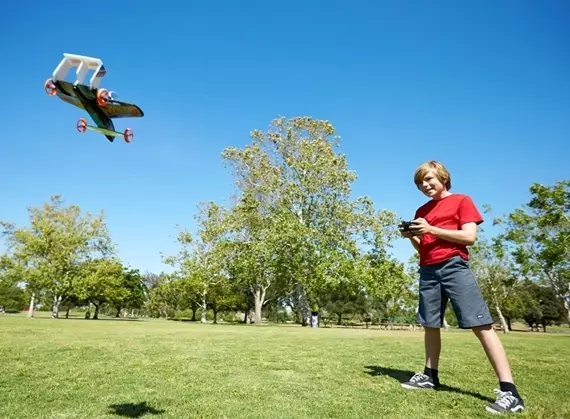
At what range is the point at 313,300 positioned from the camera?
3938cm

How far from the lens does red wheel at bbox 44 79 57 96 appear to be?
4355mm

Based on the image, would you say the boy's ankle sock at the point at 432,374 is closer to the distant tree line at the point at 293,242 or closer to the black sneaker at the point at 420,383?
the black sneaker at the point at 420,383

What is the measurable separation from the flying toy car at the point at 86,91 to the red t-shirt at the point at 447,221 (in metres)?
3.84

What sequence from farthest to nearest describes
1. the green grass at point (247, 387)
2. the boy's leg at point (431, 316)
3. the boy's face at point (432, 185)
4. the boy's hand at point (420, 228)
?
1. the boy's face at point (432, 185)
2. the boy's leg at point (431, 316)
3. the boy's hand at point (420, 228)
4. the green grass at point (247, 387)

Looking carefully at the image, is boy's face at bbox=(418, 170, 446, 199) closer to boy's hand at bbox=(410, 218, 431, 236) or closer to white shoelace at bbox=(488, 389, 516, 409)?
boy's hand at bbox=(410, 218, 431, 236)

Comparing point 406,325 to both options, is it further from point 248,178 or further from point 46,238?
point 46,238

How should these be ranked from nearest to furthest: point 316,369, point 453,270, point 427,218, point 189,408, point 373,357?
1. point 189,408
2. point 453,270
3. point 427,218
4. point 316,369
5. point 373,357

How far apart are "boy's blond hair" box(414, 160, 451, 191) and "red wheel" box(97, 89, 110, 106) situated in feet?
12.9

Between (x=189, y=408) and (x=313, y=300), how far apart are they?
120 ft

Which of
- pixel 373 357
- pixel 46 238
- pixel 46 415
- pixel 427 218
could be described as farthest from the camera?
pixel 46 238

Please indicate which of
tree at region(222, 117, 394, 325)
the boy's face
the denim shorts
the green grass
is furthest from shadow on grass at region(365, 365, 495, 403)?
tree at region(222, 117, 394, 325)

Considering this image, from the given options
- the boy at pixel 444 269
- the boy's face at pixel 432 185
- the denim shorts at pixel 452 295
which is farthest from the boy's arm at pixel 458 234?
the boy's face at pixel 432 185

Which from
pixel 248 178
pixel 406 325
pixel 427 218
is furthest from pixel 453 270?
pixel 406 325

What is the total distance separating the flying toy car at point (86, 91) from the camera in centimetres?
433
